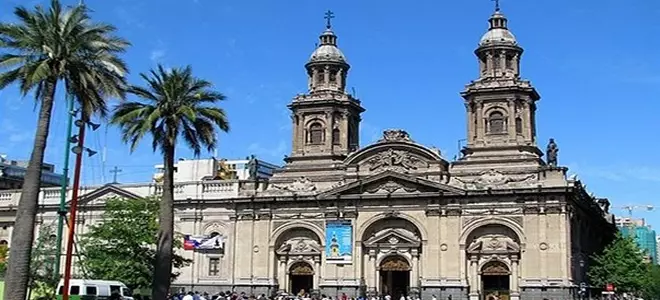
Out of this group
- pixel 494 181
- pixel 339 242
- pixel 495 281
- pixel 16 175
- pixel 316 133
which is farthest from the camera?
Answer: pixel 16 175

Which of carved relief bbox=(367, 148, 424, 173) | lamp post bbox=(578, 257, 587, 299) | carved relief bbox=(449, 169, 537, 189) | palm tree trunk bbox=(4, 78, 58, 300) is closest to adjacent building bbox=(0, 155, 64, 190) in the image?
carved relief bbox=(367, 148, 424, 173)

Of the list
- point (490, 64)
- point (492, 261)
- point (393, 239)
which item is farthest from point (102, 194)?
point (490, 64)

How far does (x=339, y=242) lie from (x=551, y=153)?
1826 centimetres

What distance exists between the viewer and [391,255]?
66.4m

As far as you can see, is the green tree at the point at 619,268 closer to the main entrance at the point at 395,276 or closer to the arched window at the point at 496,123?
the arched window at the point at 496,123

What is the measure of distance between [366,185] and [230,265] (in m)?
13.6

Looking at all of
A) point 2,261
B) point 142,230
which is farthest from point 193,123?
point 2,261

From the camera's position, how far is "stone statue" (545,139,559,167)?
65.0 metres

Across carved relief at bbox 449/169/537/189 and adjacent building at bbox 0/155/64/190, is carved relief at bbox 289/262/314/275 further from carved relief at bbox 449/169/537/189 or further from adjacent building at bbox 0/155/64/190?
adjacent building at bbox 0/155/64/190

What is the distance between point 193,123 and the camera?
1650 inches

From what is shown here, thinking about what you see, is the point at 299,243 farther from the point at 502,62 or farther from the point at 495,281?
the point at 502,62

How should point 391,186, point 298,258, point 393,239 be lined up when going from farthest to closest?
point 298,258
point 391,186
point 393,239

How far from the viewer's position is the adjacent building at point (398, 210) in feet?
206

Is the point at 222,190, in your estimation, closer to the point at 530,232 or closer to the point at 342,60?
the point at 342,60
